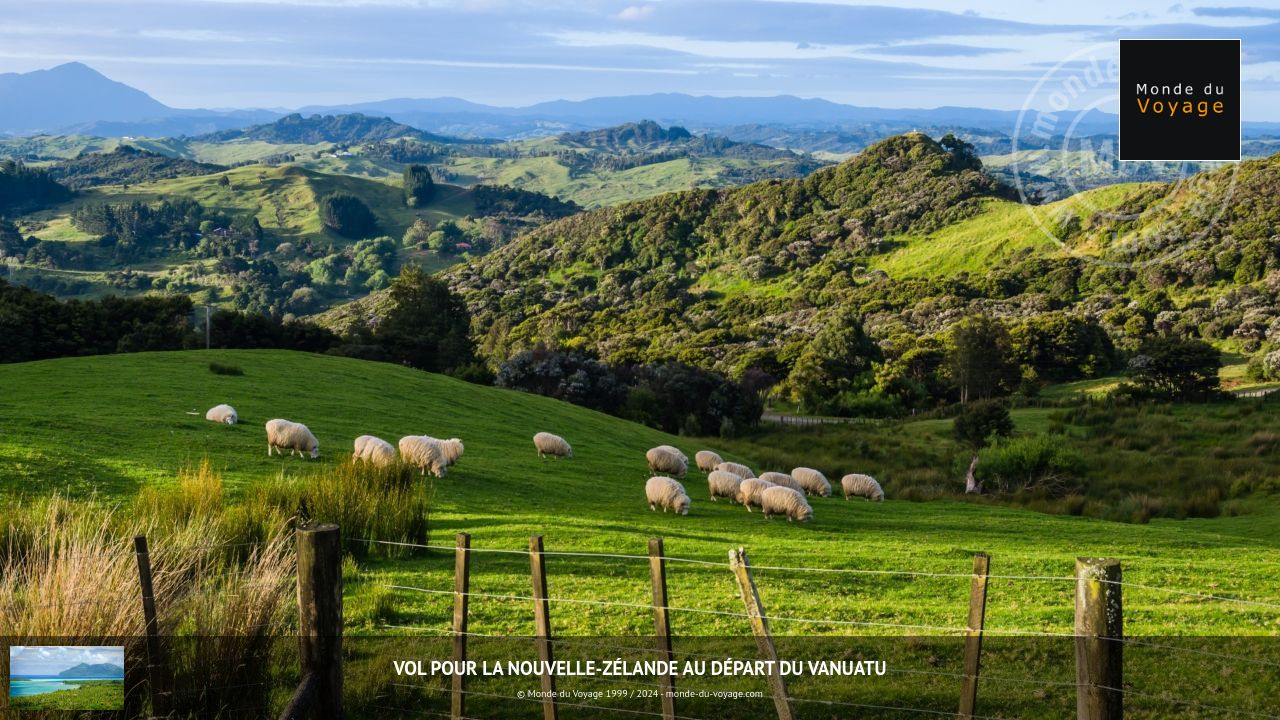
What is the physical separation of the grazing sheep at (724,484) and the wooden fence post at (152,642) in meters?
15.2

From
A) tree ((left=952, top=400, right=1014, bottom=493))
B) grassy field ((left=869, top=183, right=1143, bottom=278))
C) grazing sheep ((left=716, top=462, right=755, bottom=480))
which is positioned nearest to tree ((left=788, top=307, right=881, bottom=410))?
tree ((left=952, top=400, right=1014, bottom=493))

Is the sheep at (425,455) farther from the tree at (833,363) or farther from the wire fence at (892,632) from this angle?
the tree at (833,363)

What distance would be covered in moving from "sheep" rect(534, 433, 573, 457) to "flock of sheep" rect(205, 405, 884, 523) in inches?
104

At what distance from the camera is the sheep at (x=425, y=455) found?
19.9m

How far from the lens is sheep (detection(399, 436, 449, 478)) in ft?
65.3

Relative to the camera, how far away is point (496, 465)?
23125 millimetres

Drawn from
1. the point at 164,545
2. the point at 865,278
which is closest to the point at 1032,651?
the point at 164,545

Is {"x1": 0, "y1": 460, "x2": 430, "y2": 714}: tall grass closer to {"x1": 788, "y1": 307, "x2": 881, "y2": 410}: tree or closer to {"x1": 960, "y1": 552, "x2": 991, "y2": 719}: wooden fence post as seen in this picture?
{"x1": 960, "y1": 552, "x2": 991, "y2": 719}: wooden fence post

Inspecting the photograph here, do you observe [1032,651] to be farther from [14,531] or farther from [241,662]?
[14,531]

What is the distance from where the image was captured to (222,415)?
24.1 meters

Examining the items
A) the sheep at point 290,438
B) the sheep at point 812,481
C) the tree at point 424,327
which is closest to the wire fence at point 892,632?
the sheep at point 290,438

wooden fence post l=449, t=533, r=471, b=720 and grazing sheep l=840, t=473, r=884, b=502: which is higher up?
wooden fence post l=449, t=533, r=471, b=720

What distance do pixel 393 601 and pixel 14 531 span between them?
13.0 feet

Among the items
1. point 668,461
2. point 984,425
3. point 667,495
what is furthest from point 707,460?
point 984,425
